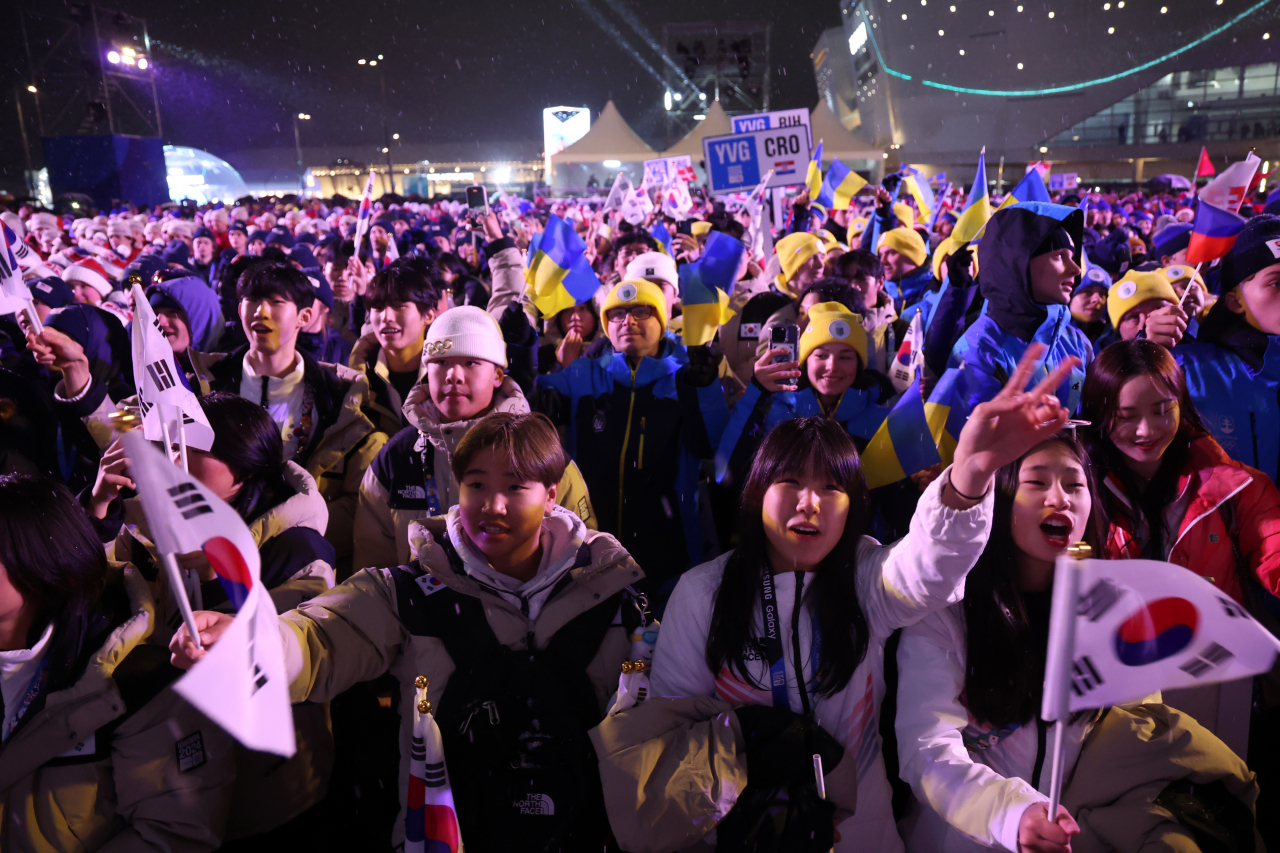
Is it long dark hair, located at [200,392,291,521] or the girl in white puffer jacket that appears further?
long dark hair, located at [200,392,291,521]

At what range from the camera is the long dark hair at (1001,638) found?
5.48 feet

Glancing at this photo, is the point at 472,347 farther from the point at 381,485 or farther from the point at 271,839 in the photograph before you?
the point at 271,839

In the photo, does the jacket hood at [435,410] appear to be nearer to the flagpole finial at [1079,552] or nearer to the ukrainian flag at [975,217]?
the flagpole finial at [1079,552]

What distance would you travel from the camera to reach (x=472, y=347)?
2.77 meters

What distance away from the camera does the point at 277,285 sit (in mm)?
3430

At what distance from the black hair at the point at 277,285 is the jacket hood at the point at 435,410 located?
109cm

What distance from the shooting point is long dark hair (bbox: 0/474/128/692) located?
1562 millimetres

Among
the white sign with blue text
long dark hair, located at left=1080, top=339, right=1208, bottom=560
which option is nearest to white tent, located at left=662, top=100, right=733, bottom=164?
the white sign with blue text

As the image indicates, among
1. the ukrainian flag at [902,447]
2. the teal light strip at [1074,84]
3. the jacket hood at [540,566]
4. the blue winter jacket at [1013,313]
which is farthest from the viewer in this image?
the teal light strip at [1074,84]

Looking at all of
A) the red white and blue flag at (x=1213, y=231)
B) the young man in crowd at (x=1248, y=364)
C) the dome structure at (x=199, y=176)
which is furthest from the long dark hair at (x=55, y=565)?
the dome structure at (x=199, y=176)

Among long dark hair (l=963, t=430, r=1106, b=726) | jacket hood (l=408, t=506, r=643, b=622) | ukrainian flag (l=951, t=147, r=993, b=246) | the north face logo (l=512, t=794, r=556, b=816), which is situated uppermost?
ukrainian flag (l=951, t=147, r=993, b=246)

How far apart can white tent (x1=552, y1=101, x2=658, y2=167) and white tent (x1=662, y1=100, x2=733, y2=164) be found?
5.11 feet

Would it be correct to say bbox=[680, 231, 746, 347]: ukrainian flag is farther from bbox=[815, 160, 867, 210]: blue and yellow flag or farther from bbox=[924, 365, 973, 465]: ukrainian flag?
bbox=[815, 160, 867, 210]: blue and yellow flag

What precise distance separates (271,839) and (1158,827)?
2.16 meters
